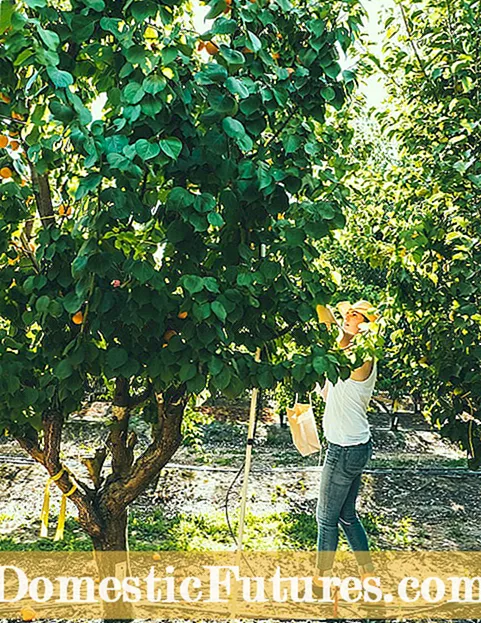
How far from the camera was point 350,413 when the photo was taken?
3.23 m

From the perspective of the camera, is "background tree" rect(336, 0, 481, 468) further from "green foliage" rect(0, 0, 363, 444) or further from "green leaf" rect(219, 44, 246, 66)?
"green leaf" rect(219, 44, 246, 66)

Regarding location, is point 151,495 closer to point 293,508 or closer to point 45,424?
point 293,508

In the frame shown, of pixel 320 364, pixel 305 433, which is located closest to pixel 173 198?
pixel 320 364

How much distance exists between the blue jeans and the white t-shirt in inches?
1.8

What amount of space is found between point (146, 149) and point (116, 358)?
2.25ft

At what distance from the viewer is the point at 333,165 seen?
2.38m

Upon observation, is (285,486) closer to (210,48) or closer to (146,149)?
(210,48)

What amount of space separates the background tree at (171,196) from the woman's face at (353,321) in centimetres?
82

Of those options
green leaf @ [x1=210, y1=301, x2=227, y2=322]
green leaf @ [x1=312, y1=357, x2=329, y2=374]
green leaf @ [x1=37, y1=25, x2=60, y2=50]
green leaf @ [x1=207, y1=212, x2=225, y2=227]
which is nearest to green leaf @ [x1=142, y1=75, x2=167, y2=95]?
green leaf @ [x1=37, y1=25, x2=60, y2=50]

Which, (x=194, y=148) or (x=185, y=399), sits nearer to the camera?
(x=194, y=148)

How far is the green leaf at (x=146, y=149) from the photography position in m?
1.61

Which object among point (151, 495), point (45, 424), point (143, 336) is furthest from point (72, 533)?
point (143, 336)

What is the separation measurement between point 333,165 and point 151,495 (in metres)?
3.58

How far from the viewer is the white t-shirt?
3.23 meters
